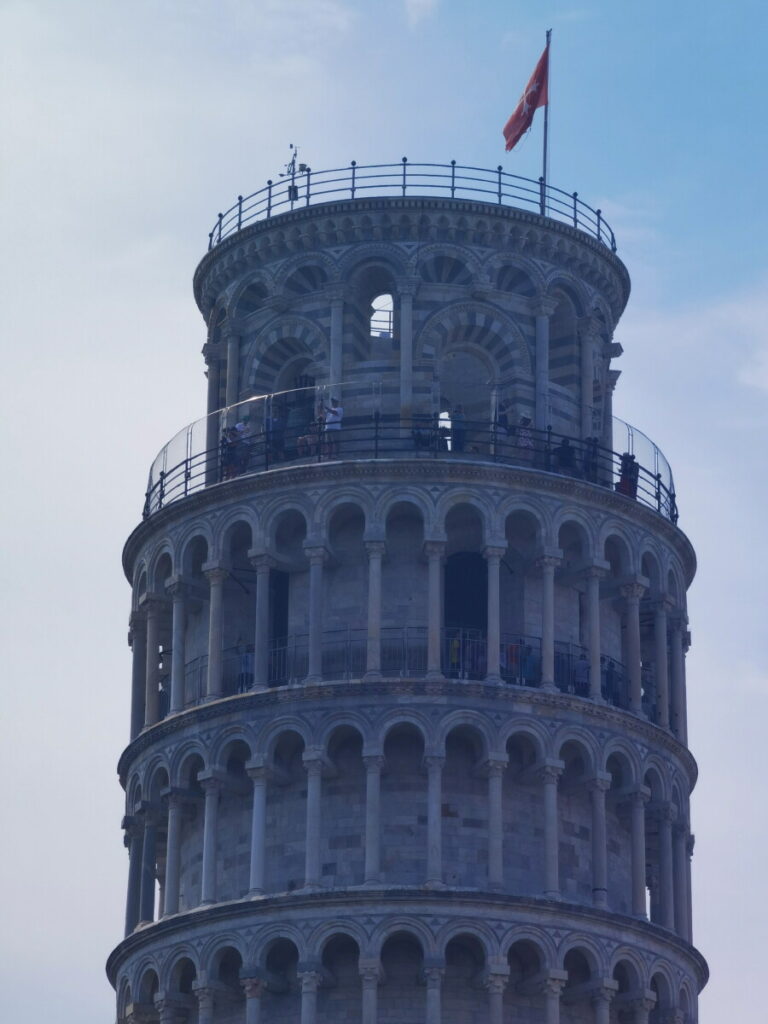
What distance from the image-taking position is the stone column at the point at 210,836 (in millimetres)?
84438

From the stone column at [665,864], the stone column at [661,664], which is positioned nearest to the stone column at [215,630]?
the stone column at [661,664]

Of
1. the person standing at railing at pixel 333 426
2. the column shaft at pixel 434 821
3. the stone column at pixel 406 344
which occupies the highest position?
the stone column at pixel 406 344

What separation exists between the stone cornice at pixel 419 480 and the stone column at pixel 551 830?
810 centimetres

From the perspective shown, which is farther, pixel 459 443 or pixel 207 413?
pixel 207 413

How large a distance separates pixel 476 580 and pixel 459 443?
3960 millimetres

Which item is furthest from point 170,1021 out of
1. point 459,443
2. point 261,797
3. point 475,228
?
point 475,228

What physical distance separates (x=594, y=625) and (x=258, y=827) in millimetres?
11184

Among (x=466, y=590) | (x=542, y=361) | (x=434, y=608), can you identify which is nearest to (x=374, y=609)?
(x=434, y=608)

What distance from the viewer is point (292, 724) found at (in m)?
84.3

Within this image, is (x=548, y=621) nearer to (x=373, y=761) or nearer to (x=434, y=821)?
(x=373, y=761)

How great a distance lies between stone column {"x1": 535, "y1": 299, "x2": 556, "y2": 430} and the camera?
90312 mm

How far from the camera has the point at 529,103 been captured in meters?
95.5

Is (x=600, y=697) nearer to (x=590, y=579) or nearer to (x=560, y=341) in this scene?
(x=590, y=579)

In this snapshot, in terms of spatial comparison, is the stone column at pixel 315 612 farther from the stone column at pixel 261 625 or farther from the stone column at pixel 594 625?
the stone column at pixel 594 625
